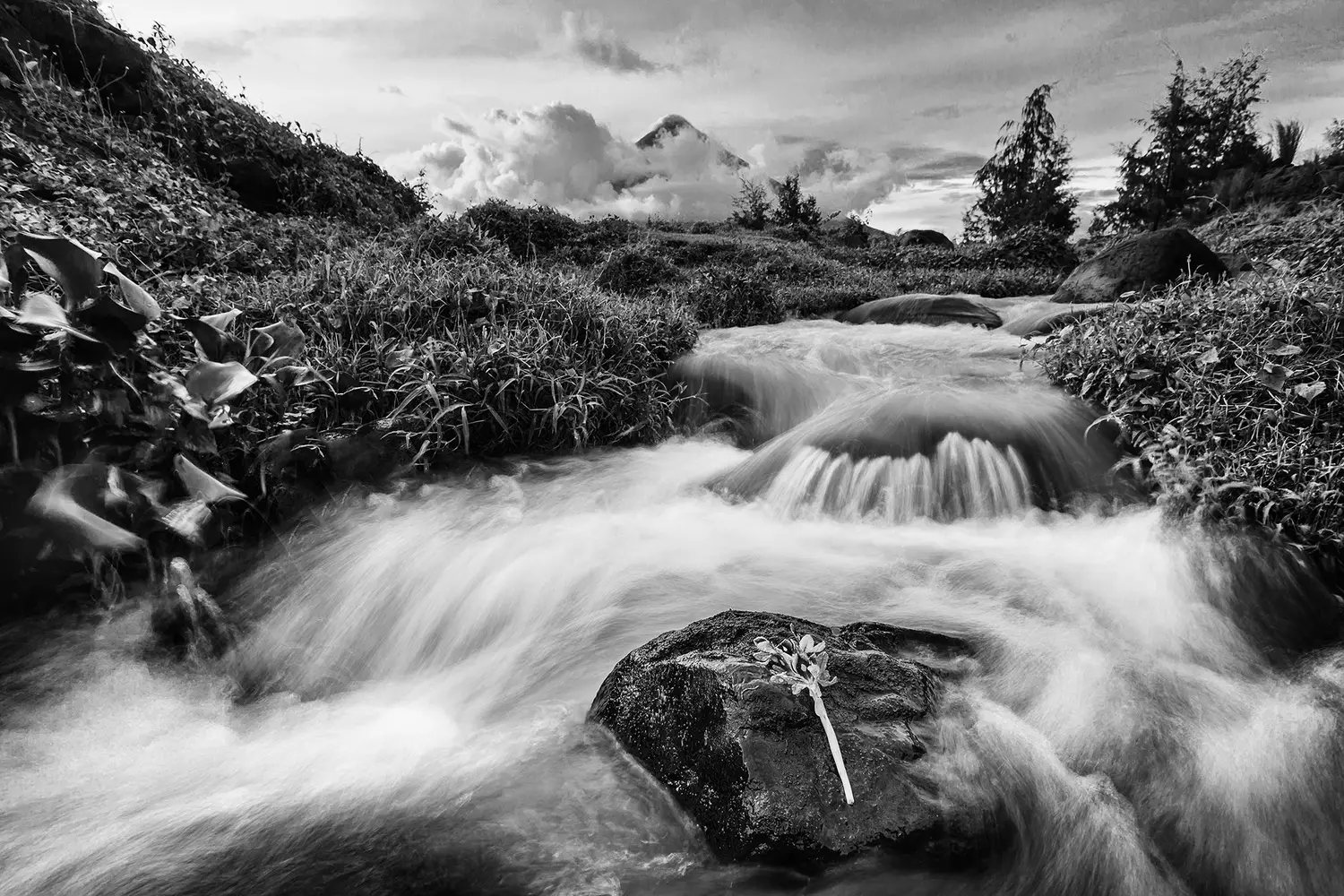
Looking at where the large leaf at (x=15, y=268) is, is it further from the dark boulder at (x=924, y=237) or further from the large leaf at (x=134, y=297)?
the dark boulder at (x=924, y=237)

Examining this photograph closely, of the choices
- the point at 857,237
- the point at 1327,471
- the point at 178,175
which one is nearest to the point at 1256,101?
the point at 857,237

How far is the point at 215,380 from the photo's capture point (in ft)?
10.6

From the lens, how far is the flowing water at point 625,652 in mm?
1868

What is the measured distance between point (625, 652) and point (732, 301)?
305 inches

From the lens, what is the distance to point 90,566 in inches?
114

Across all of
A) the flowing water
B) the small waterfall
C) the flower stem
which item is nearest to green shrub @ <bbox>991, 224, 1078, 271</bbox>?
the flowing water

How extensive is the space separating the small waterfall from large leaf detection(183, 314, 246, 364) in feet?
10.3

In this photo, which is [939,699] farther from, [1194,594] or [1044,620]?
[1194,594]

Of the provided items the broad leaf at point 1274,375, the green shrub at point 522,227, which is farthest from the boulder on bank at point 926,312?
the green shrub at point 522,227

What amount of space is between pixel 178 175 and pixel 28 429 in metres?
7.85

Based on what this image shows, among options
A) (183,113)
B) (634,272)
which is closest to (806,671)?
(634,272)

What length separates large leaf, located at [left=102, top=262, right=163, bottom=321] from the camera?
2.74 metres

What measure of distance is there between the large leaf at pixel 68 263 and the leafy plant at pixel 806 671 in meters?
2.82

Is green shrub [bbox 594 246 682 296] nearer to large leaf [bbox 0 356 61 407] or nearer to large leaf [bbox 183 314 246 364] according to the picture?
large leaf [bbox 183 314 246 364]
